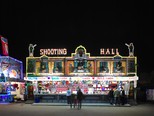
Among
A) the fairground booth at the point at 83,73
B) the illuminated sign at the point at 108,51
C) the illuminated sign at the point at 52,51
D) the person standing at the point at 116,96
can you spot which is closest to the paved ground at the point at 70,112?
the person standing at the point at 116,96

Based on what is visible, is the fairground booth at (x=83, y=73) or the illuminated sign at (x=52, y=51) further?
the illuminated sign at (x=52, y=51)

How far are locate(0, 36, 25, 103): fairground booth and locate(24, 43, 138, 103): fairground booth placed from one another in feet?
9.13

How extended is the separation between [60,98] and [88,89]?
3354 mm

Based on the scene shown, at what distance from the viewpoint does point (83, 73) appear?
114 ft

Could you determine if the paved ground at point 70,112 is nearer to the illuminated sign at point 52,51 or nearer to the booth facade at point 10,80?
the booth facade at point 10,80

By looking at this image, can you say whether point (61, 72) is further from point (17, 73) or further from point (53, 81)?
point (17, 73)

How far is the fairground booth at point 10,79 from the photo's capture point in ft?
116

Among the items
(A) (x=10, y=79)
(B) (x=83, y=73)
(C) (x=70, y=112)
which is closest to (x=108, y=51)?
(B) (x=83, y=73)

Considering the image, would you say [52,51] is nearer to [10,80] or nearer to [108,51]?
[10,80]

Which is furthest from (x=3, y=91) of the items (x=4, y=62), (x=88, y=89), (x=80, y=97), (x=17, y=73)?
(x=80, y=97)

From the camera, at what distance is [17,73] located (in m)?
41.4

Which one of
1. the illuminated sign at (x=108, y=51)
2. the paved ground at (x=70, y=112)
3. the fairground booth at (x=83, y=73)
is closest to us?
the paved ground at (x=70, y=112)

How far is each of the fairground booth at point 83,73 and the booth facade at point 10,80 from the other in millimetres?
2771

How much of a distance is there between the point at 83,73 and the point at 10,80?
350 inches
